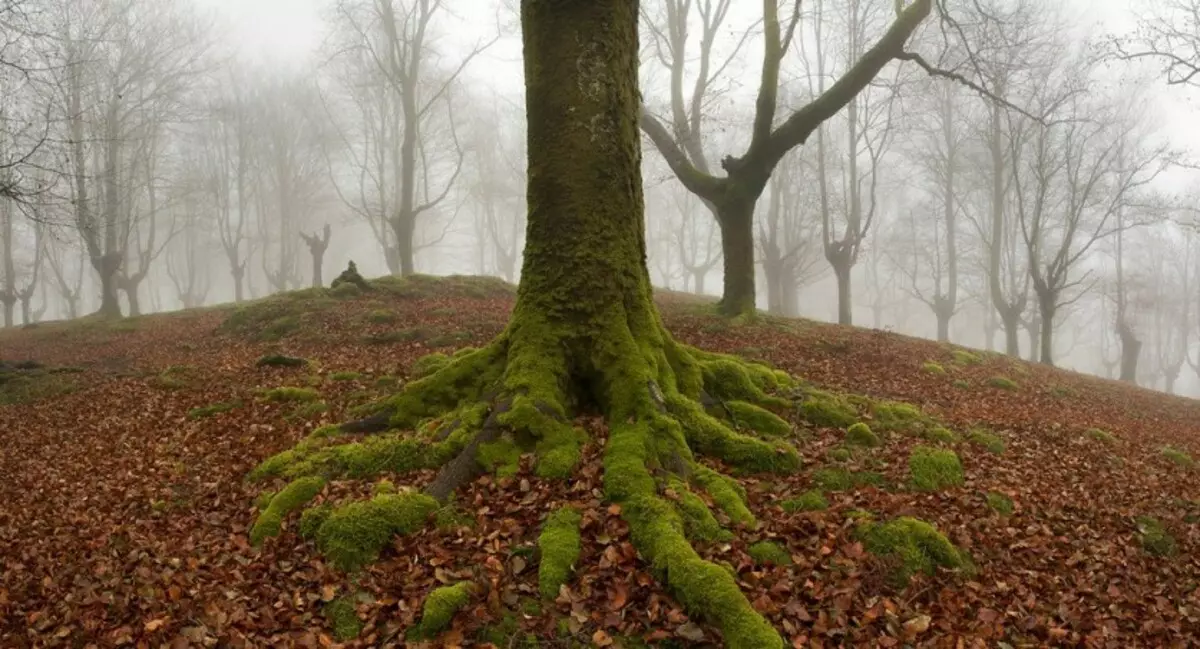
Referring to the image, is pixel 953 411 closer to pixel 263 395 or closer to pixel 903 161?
pixel 263 395

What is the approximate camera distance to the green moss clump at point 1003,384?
12125 mm

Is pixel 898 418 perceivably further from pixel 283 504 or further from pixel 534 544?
pixel 283 504

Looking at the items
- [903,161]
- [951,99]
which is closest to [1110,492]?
[951,99]

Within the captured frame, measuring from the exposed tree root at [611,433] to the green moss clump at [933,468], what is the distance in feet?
3.73

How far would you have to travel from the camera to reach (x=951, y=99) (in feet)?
93.2

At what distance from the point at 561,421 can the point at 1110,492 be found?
548cm

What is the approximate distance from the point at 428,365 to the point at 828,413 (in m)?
5.27

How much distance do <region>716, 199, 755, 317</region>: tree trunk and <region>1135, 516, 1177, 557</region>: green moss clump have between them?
29.0 ft

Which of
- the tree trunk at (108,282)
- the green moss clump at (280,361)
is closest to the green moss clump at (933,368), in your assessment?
the green moss clump at (280,361)

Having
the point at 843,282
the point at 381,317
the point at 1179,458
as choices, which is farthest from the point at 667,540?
the point at 843,282

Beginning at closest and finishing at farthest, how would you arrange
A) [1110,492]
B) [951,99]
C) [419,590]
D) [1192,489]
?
[419,590]
[1110,492]
[1192,489]
[951,99]

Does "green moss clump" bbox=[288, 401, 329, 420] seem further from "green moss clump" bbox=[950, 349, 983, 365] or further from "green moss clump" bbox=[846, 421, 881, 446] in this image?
"green moss clump" bbox=[950, 349, 983, 365]

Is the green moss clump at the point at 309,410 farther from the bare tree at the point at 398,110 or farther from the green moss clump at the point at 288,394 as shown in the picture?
the bare tree at the point at 398,110

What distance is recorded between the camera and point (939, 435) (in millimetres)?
7324
